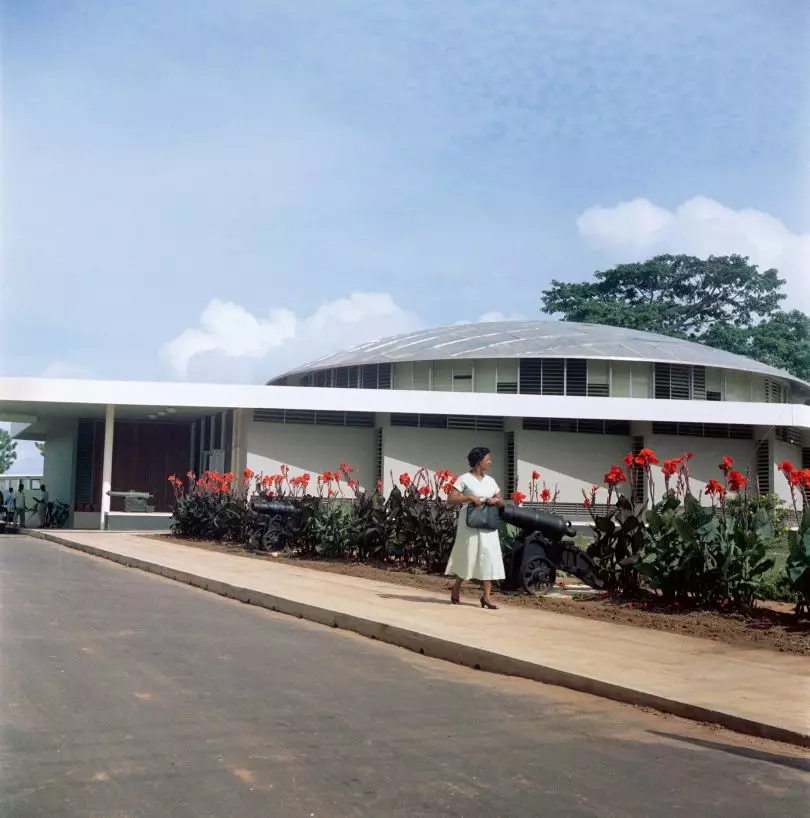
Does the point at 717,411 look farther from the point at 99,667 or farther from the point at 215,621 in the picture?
the point at 99,667

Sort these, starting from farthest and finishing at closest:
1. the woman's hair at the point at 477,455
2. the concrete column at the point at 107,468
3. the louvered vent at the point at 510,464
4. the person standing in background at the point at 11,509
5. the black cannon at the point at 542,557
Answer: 1. the person standing in background at the point at 11,509
2. the louvered vent at the point at 510,464
3. the concrete column at the point at 107,468
4. the black cannon at the point at 542,557
5. the woman's hair at the point at 477,455

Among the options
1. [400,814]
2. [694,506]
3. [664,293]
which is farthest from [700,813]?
[664,293]

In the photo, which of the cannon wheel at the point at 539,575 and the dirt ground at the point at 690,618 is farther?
the cannon wheel at the point at 539,575

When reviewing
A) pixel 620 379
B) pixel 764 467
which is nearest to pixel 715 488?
pixel 764 467

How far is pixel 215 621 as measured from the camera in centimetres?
1074

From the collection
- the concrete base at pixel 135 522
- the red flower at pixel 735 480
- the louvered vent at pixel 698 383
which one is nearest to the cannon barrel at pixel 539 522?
the red flower at pixel 735 480

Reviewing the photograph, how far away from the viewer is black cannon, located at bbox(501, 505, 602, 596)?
40.1ft

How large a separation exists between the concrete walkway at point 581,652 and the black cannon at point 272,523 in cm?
560

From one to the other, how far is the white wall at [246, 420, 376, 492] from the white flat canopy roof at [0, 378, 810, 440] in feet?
5.53

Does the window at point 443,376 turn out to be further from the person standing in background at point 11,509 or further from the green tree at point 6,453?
the green tree at point 6,453

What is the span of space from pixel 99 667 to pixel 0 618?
3296mm

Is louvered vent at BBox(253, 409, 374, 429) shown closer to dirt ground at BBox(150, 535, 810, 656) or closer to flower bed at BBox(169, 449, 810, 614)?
flower bed at BBox(169, 449, 810, 614)

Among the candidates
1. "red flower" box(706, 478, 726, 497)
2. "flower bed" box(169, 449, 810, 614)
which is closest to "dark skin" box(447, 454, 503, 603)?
"flower bed" box(169, 449, 810, 614)

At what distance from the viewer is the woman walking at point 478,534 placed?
1102cm
